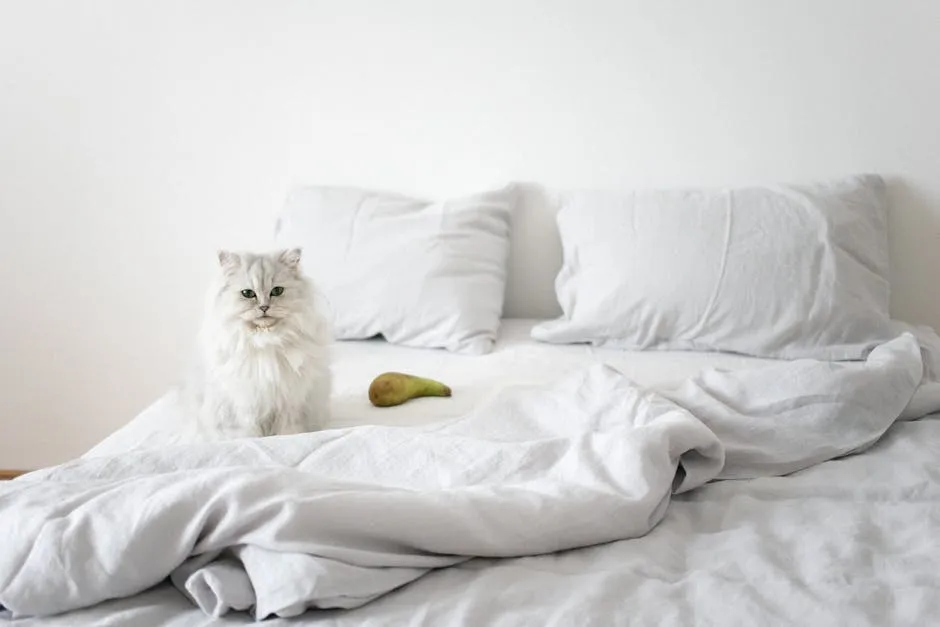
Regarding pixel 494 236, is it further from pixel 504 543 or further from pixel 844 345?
pixel 504 543

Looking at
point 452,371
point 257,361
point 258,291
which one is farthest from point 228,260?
point 452,371

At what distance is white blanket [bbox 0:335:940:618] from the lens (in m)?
1.07

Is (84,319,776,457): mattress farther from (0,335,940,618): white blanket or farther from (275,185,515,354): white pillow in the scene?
(0,335,940,618): white blanket

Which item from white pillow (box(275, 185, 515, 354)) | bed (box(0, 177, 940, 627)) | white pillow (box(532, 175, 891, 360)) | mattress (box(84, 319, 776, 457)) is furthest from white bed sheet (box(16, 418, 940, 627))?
white pillow (box(275, 185, 515, 354))

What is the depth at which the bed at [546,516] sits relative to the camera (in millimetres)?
1061

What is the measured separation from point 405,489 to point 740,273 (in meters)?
1.19

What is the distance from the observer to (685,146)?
7.96 ft

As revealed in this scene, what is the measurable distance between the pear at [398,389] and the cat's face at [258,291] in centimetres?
22

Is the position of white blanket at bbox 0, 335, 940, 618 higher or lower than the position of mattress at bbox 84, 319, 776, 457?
higher

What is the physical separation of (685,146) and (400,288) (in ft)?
2.75

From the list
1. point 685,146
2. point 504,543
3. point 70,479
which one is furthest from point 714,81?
point 70,479

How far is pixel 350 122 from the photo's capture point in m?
2.52

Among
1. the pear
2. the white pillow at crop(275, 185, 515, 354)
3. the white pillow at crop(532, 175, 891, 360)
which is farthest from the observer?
the white pillow at crop(275, 185, 515, 354)

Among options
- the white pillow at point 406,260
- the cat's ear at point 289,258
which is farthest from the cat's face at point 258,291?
the white pillow at point 406,260
